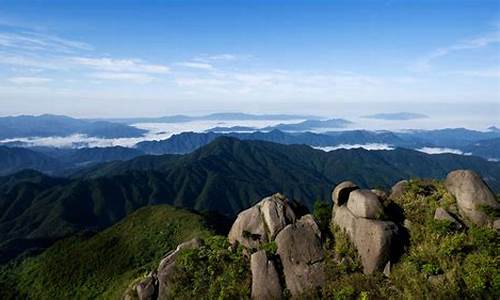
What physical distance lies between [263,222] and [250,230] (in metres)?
1.12

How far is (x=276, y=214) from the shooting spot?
1348 inches

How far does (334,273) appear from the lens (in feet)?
95.5

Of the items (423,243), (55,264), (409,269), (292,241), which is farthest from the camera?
(55,264)

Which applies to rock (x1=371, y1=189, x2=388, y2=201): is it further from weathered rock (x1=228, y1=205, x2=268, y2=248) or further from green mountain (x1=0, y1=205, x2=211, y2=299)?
green mountain (x1=0, y1=205, x2=211, y2=299)

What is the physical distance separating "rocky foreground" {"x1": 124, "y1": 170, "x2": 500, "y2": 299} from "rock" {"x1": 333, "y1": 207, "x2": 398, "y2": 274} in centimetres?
6

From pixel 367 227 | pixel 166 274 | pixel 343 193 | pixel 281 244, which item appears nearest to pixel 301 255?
pixel 281 244

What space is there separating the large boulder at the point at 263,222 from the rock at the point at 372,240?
200 inches

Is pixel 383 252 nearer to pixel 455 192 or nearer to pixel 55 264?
pixel 455 192

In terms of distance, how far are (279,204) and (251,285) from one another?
22.0 ft


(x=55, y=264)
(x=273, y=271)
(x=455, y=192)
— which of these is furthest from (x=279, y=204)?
(x=55, y=264)

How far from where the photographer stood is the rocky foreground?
90.5 ft

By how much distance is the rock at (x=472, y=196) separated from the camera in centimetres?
3028

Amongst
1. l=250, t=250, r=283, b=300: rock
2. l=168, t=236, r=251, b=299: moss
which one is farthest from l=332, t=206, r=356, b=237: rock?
l=168, t=236, r=251, b=299: moss

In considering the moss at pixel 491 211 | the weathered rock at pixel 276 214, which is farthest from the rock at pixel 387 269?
the weathered rock at pixel 276 214
